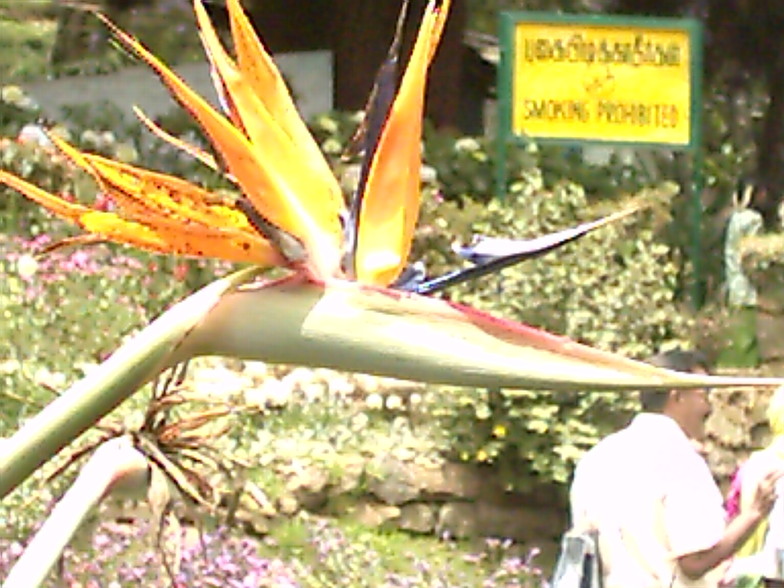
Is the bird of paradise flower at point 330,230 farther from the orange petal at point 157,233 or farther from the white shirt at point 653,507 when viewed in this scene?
the white shirt at point 653,507

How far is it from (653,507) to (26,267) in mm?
2971

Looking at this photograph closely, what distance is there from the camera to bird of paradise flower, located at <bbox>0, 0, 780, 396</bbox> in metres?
0.74

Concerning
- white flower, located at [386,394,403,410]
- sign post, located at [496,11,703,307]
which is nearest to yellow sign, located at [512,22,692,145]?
sign post, located at [496,11,703,307]

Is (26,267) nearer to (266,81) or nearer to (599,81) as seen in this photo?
(599,81)

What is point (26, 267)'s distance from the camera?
209 inches

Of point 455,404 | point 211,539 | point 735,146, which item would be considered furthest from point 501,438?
point 735,146

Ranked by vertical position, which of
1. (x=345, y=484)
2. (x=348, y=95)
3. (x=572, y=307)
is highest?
(x=348, y=95)

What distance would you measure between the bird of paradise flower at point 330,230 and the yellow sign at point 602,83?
207 inches

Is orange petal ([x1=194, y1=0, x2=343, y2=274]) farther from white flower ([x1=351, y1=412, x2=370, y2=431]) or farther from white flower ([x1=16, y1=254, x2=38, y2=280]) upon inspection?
white flower ([x1=16, y1=254, x2=38, y2=280])

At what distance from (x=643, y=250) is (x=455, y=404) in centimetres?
86

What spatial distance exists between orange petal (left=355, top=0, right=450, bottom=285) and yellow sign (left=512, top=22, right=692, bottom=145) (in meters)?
5.27

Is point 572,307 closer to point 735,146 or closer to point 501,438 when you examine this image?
point 501,438

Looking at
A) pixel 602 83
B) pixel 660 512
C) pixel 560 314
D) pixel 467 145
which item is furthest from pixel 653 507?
pixel 467 145

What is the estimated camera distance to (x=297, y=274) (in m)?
0.78
